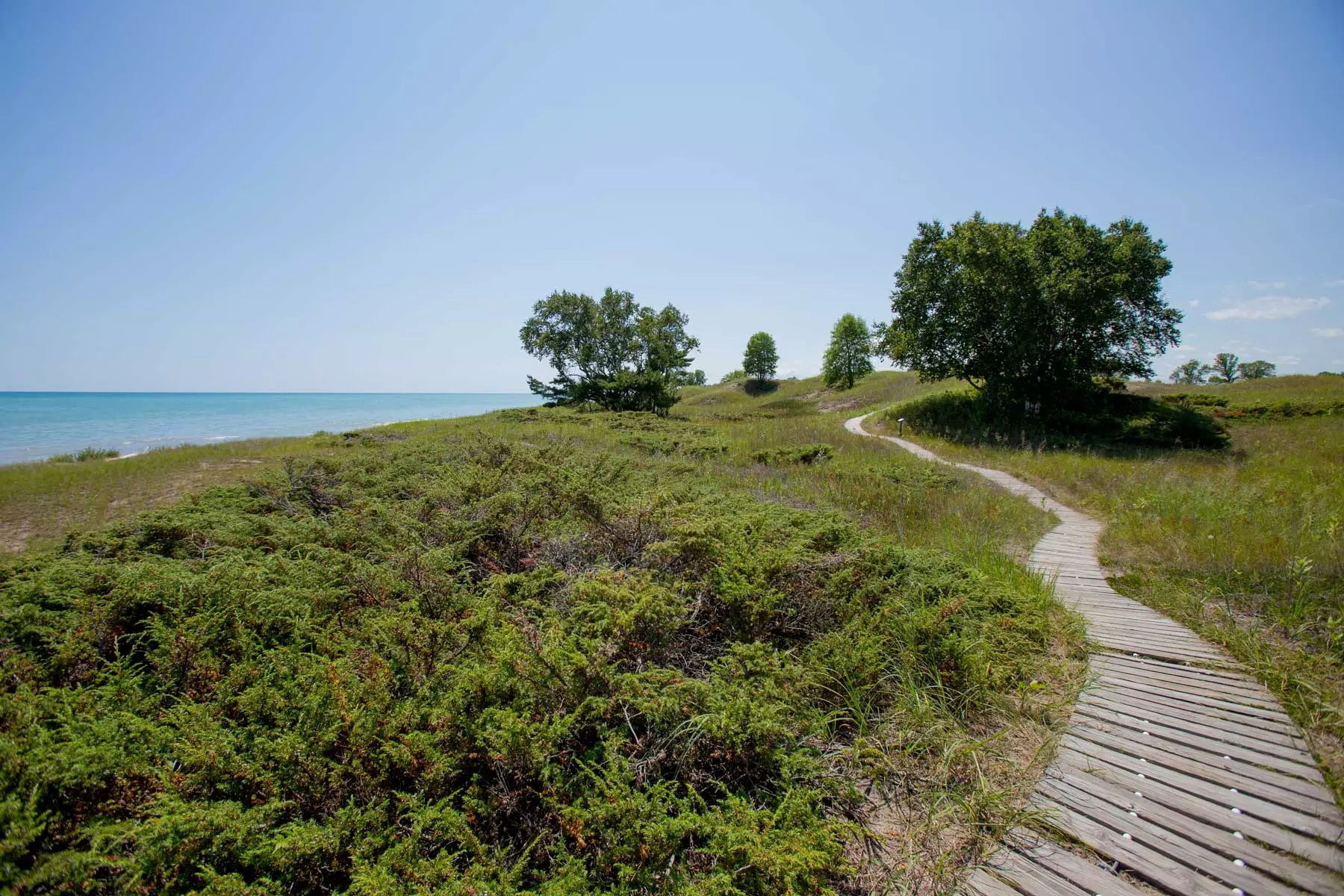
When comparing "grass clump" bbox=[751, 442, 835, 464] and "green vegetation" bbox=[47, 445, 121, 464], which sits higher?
"green vegetation" bbox=[47, 445, 121, 464]

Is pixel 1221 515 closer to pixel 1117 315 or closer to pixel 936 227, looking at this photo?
pixel 1117 315

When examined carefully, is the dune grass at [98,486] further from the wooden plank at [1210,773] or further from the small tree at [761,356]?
the small tree at [761,356]

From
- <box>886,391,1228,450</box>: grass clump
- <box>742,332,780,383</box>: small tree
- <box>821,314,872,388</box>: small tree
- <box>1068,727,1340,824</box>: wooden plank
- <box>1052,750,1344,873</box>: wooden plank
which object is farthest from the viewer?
<box>742,332,780,383</box>: small tree

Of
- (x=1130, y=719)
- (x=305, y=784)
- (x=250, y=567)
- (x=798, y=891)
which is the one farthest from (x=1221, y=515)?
(x=250, y=567)

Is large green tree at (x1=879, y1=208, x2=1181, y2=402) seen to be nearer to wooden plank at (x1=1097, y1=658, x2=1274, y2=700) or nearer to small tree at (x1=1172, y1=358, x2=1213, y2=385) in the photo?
wooden plank at (x1=1097, y1=658, x2=1274, y2=700)

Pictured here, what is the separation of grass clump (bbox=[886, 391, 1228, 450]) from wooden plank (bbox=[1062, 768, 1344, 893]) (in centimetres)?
1581

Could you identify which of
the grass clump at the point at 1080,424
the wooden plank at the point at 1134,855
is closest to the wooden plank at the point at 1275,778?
the wooden plank at the point at 1134,855

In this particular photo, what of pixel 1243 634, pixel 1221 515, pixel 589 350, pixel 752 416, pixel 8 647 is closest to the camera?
pixel 8 647

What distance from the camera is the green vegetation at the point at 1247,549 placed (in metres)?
3.52

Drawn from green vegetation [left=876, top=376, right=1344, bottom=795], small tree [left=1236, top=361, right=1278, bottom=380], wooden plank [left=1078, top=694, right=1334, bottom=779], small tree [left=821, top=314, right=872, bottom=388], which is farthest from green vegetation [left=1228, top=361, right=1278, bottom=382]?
wooden plank [left=1078, top=694, right=1334, bottom=779]

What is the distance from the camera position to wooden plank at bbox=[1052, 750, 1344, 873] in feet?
7.63

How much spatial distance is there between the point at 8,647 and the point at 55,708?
137 cm

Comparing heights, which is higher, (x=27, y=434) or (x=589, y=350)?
(x=589, y=350)

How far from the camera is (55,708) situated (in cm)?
271
